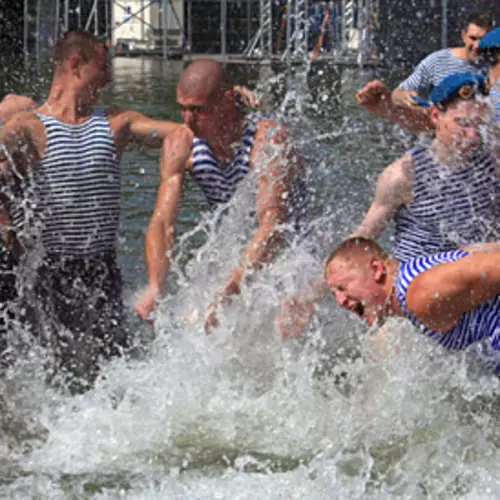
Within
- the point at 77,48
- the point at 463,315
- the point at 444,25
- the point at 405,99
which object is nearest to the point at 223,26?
the point at 444,25

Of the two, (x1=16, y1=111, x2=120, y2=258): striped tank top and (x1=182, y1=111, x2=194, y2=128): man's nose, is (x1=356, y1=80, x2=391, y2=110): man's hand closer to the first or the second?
(x1=182, y1=111, x2=194, y2=128): man's nose

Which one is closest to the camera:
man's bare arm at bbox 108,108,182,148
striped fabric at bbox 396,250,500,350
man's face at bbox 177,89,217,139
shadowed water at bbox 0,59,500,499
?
striped fabric at bbox 396,250,500,350

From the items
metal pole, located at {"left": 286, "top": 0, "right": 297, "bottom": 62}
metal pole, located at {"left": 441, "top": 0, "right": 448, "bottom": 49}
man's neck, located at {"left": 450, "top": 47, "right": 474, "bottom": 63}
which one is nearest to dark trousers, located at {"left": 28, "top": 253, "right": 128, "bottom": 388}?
man's neck, located at {"left": 450, "top": 47, "right": 474, "bottom": 63}

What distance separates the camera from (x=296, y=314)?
17.6 feet

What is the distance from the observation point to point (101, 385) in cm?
547

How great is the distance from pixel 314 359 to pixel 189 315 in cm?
71

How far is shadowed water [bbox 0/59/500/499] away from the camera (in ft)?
15.2

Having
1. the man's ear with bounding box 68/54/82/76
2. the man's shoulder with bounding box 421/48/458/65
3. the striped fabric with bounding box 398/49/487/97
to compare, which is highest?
the man's ear with bounding box 68/54/82/76

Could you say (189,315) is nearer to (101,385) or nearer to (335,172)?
(101,385)

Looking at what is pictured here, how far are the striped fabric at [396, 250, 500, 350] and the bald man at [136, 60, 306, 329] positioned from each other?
120cm

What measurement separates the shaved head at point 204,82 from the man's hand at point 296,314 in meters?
1.12

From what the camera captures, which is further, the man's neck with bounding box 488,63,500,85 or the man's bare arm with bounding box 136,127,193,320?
the man's neck with bounding box 488,63,500,85

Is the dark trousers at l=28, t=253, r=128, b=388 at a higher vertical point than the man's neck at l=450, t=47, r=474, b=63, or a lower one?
lower


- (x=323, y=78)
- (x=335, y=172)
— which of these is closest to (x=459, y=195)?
(x=335, y=172)
